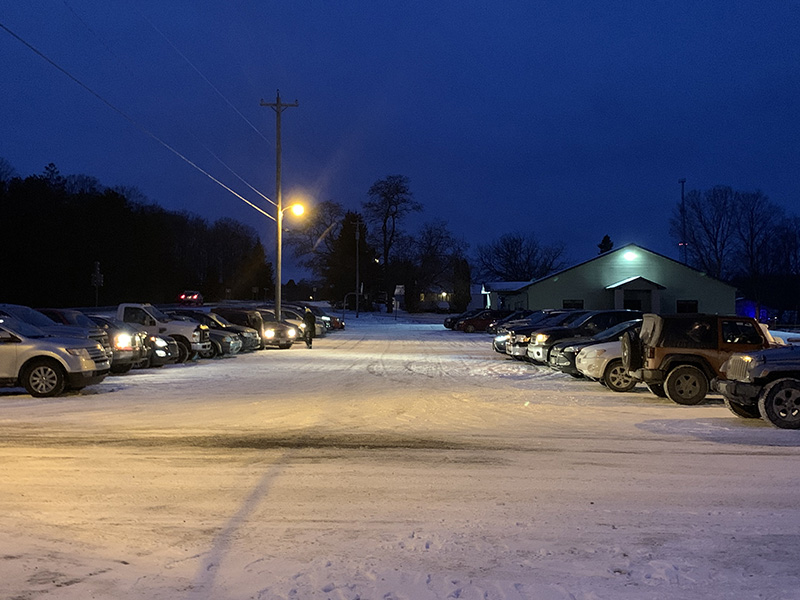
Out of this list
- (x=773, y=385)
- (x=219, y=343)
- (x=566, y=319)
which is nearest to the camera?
(x=773, y=385)

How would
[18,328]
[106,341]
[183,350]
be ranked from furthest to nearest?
[183,350] < [106,341] < [18,328]

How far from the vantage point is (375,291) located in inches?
3989

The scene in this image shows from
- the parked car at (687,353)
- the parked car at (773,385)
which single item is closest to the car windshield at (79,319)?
the parked car at (687,353)

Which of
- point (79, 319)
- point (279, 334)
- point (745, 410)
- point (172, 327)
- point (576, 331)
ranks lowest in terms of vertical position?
point (745, 410)

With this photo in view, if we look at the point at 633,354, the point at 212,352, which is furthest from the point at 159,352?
the point at 633,354

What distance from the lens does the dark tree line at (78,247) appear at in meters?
68.6

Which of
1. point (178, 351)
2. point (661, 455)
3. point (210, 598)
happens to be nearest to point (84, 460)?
point (210, 598)

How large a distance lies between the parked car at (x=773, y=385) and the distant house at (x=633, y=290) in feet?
165

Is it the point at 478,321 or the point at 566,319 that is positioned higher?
the point at 478,321

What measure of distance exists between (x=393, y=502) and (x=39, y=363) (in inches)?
428

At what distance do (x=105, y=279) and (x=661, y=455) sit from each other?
7706 cm

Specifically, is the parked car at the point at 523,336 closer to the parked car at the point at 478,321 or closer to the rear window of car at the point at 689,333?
the rear window of car at the point at 689,333

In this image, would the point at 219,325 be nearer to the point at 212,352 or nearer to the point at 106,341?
the point at 212,352

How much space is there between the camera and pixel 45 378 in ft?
52.0
